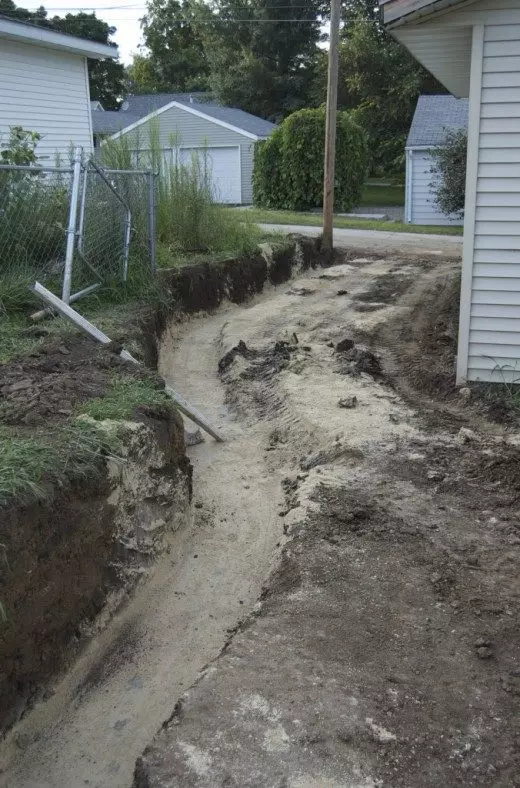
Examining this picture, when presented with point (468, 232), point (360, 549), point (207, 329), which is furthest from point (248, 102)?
point (360, 549)

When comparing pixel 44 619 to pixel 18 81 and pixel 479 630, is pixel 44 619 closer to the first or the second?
pixel 479 630

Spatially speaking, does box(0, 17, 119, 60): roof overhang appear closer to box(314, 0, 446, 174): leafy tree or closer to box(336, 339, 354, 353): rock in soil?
box(336, 339, 354, 353): rock in soil

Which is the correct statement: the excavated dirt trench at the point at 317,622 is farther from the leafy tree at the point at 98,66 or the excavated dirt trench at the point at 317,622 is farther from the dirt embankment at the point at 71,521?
the leafy tree at the point at 98,66

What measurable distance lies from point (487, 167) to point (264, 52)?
3870 centimetres

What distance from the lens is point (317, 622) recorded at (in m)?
3.50

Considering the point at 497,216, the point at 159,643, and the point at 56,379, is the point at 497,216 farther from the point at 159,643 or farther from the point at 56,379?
the point at 159,643

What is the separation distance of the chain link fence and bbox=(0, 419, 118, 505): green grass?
331cm

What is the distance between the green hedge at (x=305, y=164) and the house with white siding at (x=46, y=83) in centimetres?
817

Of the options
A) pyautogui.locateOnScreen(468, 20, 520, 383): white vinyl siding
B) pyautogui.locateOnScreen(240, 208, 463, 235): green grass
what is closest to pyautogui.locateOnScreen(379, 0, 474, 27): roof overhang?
pyautogui.locateOnScreen(468, 20, 520, 383): white vinyl siding

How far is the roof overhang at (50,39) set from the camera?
42.9 feet

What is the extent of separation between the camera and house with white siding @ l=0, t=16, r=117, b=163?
44.5 feet

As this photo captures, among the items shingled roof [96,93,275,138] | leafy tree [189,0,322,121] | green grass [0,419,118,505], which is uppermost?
leafy tree [189,0,322,121]

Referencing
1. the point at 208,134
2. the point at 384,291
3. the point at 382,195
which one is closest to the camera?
the point at 384,291

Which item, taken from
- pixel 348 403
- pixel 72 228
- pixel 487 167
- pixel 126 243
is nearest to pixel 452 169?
pixel 126 243
